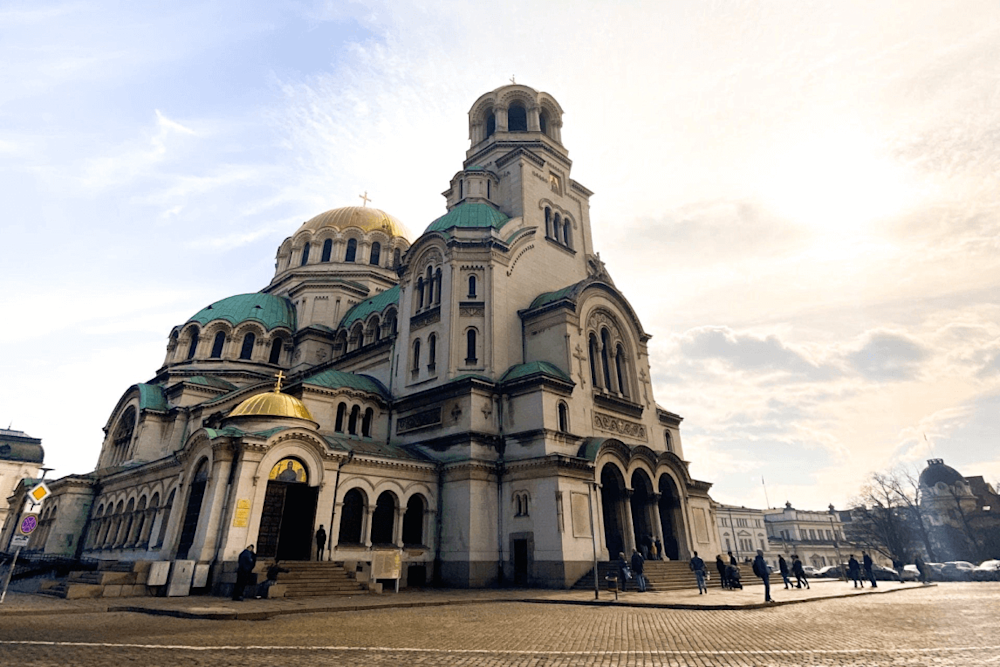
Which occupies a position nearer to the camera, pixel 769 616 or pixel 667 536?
pixel 769 616

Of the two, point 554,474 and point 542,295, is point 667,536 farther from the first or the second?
point 542,295

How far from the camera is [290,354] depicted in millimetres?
42625

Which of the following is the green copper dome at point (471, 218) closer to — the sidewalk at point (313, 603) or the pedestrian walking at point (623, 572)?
the pedestrian walking at point (623, 572)

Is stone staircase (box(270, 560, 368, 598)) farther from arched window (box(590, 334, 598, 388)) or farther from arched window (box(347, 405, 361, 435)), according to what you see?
arched window (box(590, 334, 598, 388))

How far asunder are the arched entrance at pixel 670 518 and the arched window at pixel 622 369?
5239 millimetres

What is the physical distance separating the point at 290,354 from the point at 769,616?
1460 inches

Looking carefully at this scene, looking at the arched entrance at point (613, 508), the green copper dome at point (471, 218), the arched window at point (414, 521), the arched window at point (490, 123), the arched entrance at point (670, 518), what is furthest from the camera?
the arched window at point (490, 123)

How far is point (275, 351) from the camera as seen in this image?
42406mm

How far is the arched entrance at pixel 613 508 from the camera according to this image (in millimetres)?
26094

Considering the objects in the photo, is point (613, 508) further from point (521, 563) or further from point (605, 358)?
point (605, 358)

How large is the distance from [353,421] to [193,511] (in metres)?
9.12

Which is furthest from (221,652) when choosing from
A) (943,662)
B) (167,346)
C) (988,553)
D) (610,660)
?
(988,553)

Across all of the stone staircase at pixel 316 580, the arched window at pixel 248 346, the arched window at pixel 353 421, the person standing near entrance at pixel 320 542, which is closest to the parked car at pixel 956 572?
the stone staircase at pixel 316 580

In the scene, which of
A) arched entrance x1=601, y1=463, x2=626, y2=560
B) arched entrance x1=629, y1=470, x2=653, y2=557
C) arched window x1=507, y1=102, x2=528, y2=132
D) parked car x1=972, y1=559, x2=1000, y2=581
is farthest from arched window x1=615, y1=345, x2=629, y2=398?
parked car x1=972, y1=559, x2=1000, y2=581
